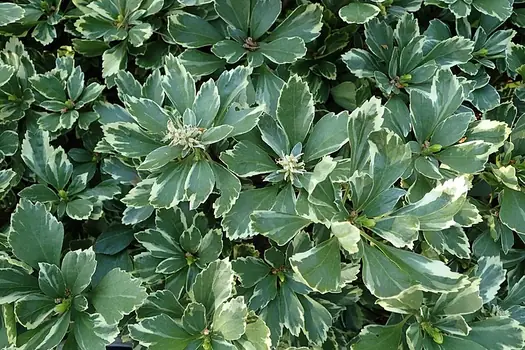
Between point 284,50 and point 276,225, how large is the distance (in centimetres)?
36

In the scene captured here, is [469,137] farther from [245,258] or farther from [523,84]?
[245,258]

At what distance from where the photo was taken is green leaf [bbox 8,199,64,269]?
84cm

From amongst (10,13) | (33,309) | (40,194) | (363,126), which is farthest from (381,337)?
(10,13)

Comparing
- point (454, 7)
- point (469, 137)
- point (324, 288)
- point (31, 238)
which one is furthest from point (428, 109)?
point (31, 238)

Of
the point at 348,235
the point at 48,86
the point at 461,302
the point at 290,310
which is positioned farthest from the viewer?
the point at 48,86

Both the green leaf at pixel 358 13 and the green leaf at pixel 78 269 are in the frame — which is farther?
the green leaf at pixel 358 13

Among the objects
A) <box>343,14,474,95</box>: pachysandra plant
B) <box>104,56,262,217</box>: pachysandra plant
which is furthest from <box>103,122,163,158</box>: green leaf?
<box>343,14,474,95</box>: pachysandra plant

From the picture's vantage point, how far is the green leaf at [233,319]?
2.52 ft

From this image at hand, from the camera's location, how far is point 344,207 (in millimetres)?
784

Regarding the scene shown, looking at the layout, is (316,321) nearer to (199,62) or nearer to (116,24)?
(199,62)

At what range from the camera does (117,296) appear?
82cm

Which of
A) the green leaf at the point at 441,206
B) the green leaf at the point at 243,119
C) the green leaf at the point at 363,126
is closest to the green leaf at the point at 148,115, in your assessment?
the green leaf at the point at 243,119

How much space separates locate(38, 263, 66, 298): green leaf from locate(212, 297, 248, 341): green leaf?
10.8 inches

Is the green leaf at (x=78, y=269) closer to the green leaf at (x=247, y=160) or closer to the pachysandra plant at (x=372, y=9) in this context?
the green leaf at (x=247, y=160)
